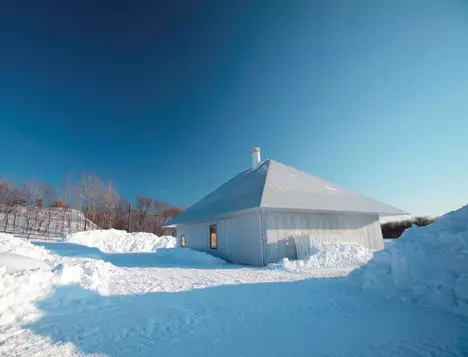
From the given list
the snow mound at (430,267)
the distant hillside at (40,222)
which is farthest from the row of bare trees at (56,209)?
the snow mound at (430,267)

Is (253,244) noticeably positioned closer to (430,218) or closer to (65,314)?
(65,314)

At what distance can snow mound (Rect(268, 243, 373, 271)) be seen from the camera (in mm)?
9445

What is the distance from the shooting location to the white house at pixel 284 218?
10.9 metres

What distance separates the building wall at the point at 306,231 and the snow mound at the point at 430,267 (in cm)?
567

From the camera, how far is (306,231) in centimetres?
1173

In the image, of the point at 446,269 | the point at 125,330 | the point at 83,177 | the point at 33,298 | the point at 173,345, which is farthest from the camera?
the point at 83,177

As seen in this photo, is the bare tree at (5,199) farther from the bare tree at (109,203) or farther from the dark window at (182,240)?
the dark window at (182,240)

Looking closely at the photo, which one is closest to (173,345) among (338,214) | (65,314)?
(65,314)

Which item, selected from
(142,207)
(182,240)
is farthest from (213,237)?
(142,207)

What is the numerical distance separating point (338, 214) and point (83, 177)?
118 feet

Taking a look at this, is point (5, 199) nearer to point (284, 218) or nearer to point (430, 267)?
point (284, 218)

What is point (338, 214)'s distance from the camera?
506 inches

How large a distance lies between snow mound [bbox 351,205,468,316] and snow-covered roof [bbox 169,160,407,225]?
5283 mm

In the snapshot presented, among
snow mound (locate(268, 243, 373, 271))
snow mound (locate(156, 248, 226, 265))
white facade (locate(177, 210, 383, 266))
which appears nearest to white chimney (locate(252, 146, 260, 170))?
white facade (locate(177, 210, 383, 266))
